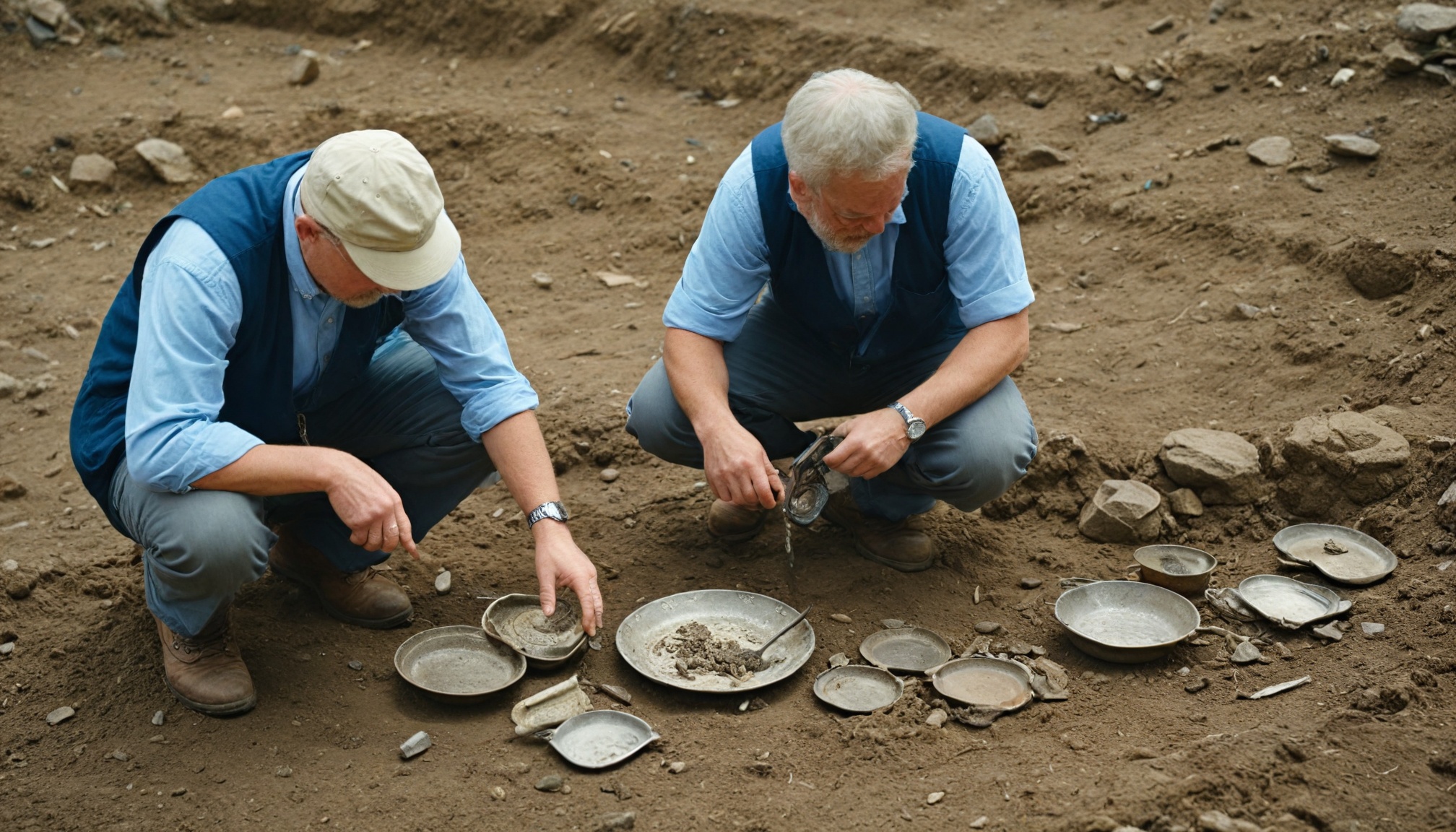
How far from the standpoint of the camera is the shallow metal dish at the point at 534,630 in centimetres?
352

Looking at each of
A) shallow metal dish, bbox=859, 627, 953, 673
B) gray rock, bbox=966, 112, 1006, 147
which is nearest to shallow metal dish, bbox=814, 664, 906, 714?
shallow metal dish, bbox=859, 627, 953, 673

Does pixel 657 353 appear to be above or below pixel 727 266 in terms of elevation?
below

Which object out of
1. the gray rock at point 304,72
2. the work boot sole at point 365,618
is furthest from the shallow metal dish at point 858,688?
the gray rock at point 304,72

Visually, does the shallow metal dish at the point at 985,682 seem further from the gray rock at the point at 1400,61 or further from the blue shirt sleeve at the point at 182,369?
the gray rock at the point at 1400,61

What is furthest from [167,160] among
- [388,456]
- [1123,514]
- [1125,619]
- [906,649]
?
[1125,619]

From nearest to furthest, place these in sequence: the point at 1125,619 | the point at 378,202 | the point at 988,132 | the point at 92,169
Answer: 1. the point at 378,202
2. the point at 1125,619
3. the point at 988,132
4. the point at 92,169

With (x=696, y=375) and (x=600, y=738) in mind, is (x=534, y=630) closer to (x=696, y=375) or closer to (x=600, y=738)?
(x=600, y=738)

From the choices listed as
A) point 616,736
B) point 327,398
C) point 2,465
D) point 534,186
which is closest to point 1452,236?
point 616,736

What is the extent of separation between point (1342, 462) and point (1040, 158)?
2.99m

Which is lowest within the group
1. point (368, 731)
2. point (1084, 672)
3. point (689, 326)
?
point (368, 731)

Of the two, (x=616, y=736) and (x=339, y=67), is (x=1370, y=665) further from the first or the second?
(x=339, y=67)

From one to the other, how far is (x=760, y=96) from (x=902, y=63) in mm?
958

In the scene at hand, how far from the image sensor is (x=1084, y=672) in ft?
11.4

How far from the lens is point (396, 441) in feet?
12.1
